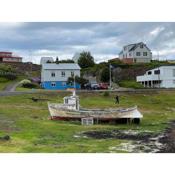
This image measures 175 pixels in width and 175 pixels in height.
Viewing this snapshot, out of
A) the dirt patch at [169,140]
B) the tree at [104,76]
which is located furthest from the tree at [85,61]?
the dirt patch at [169,140]

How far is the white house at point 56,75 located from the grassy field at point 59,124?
66.2ft

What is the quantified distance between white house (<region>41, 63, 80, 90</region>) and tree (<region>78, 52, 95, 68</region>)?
69.7 ft

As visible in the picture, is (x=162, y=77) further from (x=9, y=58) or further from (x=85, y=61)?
(x=9, y=58)

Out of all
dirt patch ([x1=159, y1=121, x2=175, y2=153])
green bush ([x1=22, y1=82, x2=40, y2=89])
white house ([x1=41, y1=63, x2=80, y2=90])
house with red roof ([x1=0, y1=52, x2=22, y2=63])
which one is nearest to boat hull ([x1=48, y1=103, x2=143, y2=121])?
dirt patch ([x1=159, y1=121, x2=175, y2=153])

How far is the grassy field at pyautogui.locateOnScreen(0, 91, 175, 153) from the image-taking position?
2808cm

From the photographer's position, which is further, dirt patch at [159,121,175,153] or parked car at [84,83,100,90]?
parked car at [84,83,100,90]

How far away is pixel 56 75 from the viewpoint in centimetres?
8556

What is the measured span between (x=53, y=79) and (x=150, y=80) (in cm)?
2084

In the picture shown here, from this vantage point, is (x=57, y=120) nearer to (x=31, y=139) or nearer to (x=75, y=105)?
(x=75, y=105)

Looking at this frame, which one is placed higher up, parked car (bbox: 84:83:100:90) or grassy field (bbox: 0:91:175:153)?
parked car (bbox: 84:83:100:90)

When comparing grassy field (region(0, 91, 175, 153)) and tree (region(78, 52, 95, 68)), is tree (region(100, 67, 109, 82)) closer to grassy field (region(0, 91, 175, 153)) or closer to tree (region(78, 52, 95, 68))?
tree (region(78, 52, 95, 68))

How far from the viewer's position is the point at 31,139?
30250mm

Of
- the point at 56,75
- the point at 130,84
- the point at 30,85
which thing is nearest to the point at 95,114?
the point at 30,85

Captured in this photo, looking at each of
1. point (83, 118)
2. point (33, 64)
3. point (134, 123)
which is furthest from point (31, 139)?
point (33, 64)
